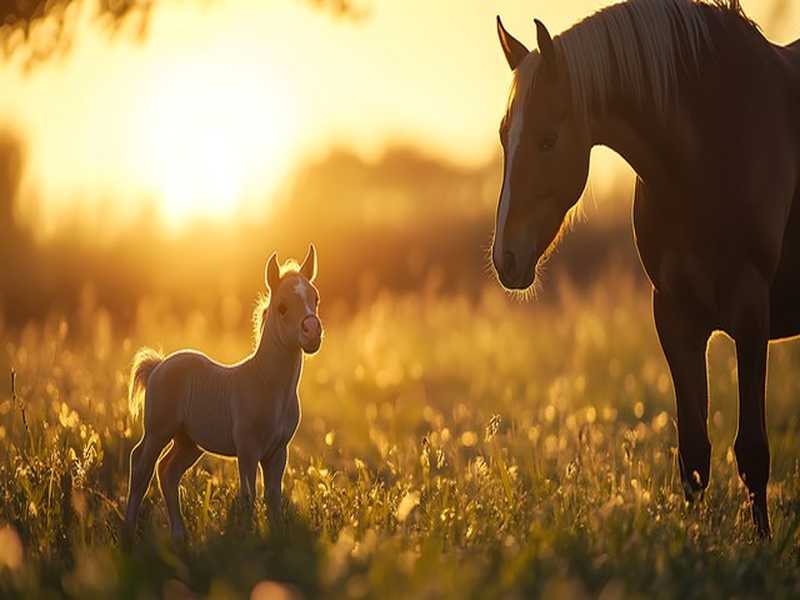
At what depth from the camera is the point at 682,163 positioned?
6.96 meters

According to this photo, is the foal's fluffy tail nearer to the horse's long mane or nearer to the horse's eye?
the horse's eye

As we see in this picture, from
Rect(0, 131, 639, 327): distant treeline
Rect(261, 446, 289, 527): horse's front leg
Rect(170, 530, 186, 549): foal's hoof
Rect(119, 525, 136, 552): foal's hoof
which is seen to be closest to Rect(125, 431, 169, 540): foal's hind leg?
Rect(119, 525, 136, 552): foal's hoof

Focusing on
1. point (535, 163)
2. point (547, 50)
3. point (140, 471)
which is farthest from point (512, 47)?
point (140, 471)

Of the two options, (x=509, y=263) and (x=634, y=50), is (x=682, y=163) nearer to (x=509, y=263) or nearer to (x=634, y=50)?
(x=634, y=50)

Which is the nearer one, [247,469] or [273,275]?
[247,469]

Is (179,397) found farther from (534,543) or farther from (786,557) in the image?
(786,557)

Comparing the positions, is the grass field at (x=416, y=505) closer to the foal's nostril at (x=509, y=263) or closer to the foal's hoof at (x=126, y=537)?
the foal's hoof at (x=126, y=537)

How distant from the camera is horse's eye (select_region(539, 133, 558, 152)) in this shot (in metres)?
6.66

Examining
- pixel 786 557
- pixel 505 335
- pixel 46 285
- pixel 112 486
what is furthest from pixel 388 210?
pixel 786 557

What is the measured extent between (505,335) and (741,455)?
7916 millimetres

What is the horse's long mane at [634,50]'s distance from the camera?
22.0 ft

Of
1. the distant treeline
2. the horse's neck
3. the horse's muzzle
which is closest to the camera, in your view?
the horse's muzzle

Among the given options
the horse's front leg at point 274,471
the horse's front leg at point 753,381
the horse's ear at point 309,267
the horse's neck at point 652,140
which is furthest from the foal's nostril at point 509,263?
the horse's front leg at point 274,471

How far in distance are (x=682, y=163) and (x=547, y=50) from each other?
3.39ft
